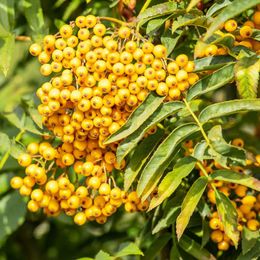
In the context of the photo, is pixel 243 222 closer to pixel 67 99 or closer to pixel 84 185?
pixel 84 185

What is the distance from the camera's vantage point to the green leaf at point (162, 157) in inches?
70.7

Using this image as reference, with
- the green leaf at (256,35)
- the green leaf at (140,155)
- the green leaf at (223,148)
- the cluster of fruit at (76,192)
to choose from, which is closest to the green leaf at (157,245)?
the cluster of fruit at (76,192)

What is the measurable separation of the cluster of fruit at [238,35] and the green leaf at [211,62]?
0.06 feet

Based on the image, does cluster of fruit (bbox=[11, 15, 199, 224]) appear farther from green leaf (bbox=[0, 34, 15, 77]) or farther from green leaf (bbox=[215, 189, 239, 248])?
green leaf (bbox=[215, 189, 239, 248])

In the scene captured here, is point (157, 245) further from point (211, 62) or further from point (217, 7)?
point (217, 7)

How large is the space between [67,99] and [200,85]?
1.16ft

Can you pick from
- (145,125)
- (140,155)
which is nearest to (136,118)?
(145,125)

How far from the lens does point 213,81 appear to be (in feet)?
5.98

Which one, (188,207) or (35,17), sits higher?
(35,17)

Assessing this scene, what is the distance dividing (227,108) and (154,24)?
0.31 m

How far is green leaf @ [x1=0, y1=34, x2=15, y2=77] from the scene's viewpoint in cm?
202

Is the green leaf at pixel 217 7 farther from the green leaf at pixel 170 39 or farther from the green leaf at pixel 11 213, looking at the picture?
the green leaf at pixel 11 213

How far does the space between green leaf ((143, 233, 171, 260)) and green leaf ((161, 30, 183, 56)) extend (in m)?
0.59

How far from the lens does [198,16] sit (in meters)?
1.83
